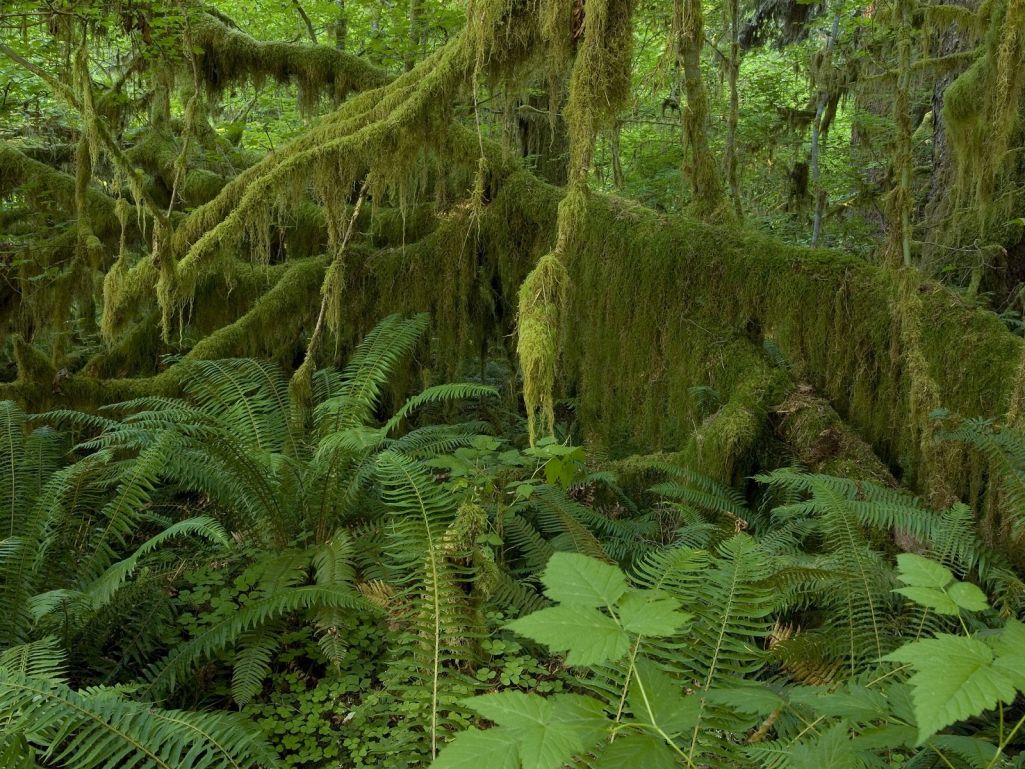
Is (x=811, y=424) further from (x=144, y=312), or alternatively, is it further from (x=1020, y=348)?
(x=144, y=312)

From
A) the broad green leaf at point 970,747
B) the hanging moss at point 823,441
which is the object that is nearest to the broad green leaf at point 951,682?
the broad green leaf at point 970,747

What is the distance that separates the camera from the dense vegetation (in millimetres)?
1946

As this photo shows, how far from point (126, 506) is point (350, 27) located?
721 cm

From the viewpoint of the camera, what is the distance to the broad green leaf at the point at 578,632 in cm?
121

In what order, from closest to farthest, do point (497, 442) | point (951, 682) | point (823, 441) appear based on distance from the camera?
1. point (951, 682)
2. point (497, 442)
3. point (823, 441)

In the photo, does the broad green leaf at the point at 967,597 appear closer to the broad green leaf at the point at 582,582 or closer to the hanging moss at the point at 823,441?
the broad green leaf at the point at 582,582

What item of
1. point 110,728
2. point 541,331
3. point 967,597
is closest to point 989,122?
point 541,331

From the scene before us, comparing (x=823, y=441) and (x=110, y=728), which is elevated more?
(x=823, y=441)

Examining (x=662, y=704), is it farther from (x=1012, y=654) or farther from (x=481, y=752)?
(x=1012, y=654)

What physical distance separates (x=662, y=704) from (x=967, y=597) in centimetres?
63

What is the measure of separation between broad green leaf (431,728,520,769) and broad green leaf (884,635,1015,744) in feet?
2.15

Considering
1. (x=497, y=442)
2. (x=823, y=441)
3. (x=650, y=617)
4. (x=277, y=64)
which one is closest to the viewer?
(x=650, y=617)

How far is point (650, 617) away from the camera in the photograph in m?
1.33

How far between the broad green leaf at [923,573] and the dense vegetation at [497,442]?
0.04 feet
